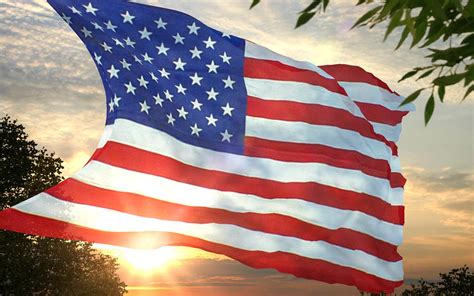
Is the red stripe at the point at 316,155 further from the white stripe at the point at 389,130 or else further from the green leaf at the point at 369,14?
the green leaf at the point at 369,14

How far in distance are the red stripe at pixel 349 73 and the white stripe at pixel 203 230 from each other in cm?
367

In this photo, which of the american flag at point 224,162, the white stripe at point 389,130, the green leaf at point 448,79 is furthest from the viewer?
the white stripe at point 389,130

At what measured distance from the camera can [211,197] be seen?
41.6 ft

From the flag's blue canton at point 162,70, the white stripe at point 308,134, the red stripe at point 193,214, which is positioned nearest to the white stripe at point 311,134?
the white stripe at point 308,134

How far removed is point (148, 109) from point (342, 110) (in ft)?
11.6

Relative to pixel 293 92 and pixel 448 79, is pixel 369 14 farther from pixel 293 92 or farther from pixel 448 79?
pixel 293 92

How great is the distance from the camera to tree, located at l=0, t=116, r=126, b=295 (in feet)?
123

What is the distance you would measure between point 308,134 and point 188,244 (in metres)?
2.98

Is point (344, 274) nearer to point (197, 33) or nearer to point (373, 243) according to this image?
point (373, 243)

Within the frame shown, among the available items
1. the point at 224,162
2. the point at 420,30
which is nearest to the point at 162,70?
the point at 224,162

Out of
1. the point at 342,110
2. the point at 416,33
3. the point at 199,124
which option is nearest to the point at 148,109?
the point at 199,124

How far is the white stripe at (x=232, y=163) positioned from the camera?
41.8ft

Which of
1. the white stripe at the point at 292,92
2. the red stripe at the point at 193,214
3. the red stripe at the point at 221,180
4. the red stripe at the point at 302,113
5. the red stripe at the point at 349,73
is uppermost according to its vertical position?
the red stripe at the point at 349,73

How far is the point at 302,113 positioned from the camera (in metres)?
13.8
